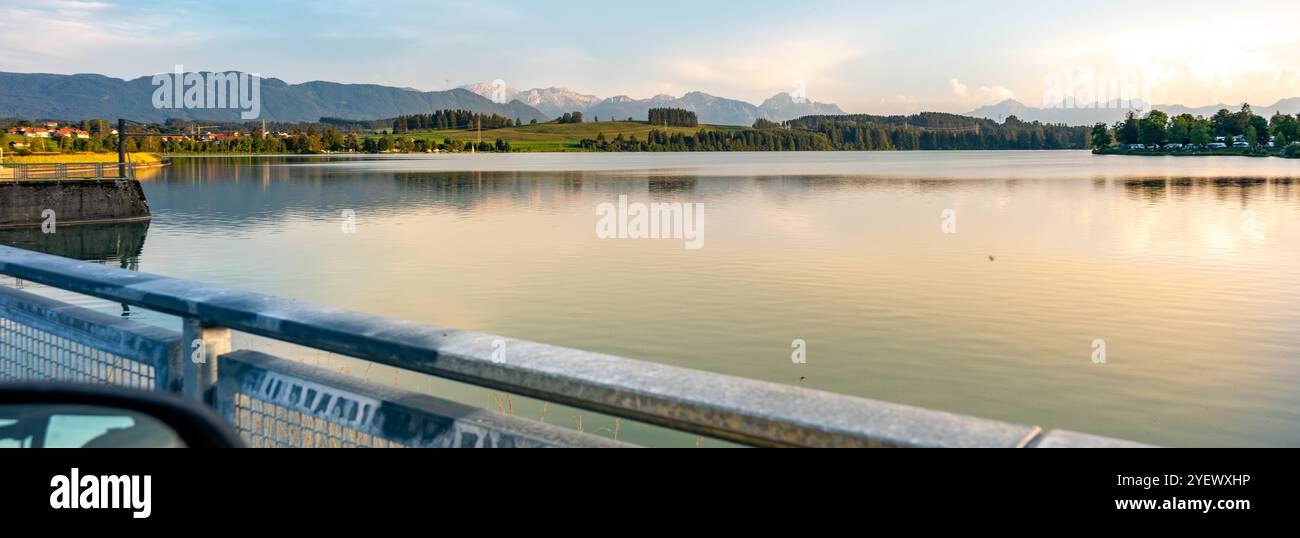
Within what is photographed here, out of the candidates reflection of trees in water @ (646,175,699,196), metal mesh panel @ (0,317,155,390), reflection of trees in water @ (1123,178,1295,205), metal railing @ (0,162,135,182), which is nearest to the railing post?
metal mesh panel @ (0,317,155,390)

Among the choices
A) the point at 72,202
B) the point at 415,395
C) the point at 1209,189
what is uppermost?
the point at 1209,189

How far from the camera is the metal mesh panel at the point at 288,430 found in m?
4.64

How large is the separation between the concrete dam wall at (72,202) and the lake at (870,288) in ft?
6.57

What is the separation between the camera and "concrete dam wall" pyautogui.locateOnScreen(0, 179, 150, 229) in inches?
2692

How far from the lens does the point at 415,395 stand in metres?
4.52

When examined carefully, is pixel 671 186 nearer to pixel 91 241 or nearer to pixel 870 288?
pixel 91 241

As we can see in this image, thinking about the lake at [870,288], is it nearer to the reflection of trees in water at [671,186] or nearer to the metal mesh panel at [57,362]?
the metal mesh panel at [57,362]

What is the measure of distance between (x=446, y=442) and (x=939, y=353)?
22350 millimetres

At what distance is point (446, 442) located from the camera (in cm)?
425

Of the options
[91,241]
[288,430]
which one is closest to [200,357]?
[288,430]

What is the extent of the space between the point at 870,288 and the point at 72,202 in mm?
58413

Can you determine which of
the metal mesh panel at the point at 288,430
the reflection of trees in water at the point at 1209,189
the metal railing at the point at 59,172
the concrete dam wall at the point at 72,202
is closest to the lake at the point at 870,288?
the concrete dam wall at the point at 72,202

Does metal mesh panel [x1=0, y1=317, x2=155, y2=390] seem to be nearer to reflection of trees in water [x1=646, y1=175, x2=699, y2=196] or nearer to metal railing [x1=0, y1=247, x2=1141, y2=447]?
metal railing [x1=0, y1=247, x2=1141, y2=447]
